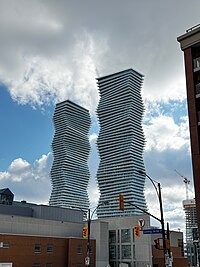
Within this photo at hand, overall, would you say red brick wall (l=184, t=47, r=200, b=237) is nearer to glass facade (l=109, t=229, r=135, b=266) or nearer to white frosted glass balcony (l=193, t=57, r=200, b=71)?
white frosted glass balcony (l=193, t=57, r=200, b=71)

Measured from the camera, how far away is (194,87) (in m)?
40.2

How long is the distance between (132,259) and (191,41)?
173 ft

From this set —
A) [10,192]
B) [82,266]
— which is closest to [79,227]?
[82,266]

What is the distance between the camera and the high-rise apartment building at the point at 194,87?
38.0m

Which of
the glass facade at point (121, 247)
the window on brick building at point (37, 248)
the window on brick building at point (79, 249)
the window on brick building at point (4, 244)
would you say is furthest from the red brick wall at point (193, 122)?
the glass facade at point (121, 247)

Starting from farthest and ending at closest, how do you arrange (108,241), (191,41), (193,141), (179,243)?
(179,243)
(108,241)
(191,41)
(193,141)

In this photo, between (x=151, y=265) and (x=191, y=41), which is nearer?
(x=191, y=41)

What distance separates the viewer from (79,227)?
79.7 metres

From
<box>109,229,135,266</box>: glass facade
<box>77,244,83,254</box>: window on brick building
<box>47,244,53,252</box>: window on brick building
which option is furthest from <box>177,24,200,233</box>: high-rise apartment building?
<box>109,229,135,266</box>: glass facade

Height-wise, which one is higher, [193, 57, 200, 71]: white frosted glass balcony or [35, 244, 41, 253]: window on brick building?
[193, 57, 200, 71]: white frosted glass balcony

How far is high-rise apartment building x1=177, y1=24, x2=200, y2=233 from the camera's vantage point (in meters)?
38.0

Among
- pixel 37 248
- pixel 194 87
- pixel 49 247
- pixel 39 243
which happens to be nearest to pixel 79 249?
pixel 49 247

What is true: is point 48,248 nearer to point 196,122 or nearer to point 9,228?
point 9,228

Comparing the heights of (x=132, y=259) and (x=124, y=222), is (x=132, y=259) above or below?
below
